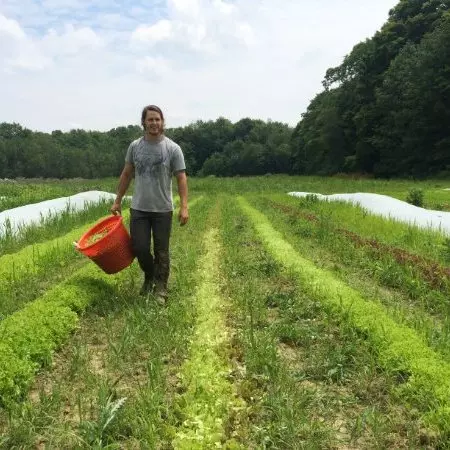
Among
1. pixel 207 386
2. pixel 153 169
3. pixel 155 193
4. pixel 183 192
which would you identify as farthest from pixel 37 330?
pixel 183 192

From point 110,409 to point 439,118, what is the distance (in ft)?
132

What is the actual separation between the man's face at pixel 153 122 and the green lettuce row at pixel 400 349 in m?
2.39

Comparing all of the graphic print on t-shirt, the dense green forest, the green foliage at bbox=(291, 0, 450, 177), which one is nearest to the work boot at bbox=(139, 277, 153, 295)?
the graphic print on t-shirt

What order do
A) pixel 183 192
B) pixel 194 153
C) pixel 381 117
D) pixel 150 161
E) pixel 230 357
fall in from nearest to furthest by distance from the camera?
pixel 230 357 → pixel 150 161 → pixel 183 192 → pixel 381 117 → pixel 194 153

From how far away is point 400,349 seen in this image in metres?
3.68

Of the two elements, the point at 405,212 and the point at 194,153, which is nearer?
the point at 405,212

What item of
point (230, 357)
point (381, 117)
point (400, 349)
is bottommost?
point (230, 357)

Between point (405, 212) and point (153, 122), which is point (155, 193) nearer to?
point (153, 122)

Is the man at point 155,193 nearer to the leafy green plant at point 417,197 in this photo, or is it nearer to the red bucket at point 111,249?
the red bucket at point 111,249

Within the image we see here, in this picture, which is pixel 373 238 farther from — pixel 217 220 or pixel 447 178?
pixel 447 178

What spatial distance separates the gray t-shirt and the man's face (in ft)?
0.54

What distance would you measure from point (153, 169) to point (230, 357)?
2362mm

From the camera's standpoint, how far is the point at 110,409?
287cm

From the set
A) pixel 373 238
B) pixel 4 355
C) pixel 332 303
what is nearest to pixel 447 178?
pixel 373 238
